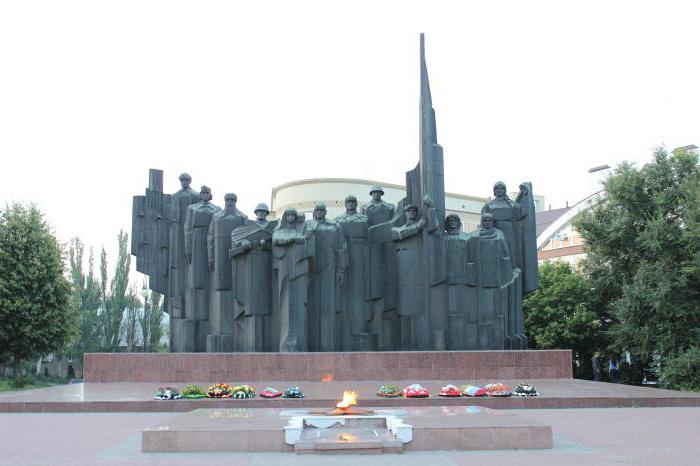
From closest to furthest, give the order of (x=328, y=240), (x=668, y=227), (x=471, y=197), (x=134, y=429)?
(x=134, y=429) → (x=328, y=240) → (x=668, y=227) → (x=471, y=197)

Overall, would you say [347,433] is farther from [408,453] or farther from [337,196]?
[337,196]

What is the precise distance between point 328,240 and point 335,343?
7.95 feet

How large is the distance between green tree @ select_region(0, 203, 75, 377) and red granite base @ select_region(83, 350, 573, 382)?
11995 millimetres

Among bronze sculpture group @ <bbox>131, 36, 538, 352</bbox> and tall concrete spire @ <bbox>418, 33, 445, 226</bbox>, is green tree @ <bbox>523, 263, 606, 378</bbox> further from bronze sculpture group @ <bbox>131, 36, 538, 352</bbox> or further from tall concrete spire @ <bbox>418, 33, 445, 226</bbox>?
tall concrete spire @ <bbox>418, 33, 445, 226</bbox>

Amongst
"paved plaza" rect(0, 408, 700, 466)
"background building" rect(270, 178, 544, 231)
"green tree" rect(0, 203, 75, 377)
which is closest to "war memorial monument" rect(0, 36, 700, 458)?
"paved plaza" rect(0, 408, 700, 466)

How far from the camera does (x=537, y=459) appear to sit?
25.1 ft

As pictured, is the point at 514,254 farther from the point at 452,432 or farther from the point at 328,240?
the point at 452,432

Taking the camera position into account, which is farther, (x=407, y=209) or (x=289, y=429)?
(x=407, y=209)

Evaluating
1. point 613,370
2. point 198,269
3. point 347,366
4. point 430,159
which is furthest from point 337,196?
point 347,366

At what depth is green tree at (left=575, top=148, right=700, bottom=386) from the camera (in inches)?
859

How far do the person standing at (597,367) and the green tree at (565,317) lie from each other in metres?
0.70

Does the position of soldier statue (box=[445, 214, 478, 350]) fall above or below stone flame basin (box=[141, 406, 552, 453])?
above

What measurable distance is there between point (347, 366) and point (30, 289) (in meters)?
15.8

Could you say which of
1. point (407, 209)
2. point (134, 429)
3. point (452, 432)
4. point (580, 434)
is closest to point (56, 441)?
point (134, 429)
